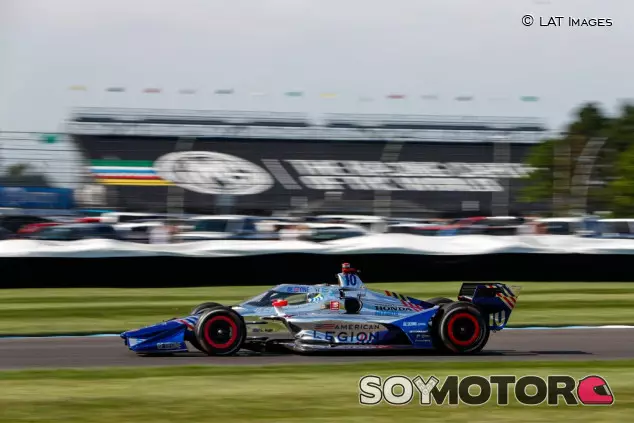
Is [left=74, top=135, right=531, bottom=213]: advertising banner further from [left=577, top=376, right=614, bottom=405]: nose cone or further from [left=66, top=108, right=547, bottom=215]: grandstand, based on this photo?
[left=577, top=376, right=614, bottom=405]: nose cone

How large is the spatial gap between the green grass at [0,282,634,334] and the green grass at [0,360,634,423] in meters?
4.60

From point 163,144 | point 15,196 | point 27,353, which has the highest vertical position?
point 163,144

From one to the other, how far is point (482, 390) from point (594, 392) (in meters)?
0.97

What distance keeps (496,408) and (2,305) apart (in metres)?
10.3

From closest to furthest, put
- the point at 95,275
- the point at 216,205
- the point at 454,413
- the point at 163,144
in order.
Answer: the point at 454,413 → the point at 95,275 → the point at 216,205 → the point at 163,144

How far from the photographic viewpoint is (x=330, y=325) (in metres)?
9.93

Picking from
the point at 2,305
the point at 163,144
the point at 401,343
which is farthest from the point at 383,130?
the point at 401,343

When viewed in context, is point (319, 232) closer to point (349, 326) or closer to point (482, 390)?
point (349, 326)

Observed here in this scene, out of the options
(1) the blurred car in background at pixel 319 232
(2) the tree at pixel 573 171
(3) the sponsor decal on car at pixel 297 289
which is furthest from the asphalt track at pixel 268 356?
(2) the tree at pixel 573 171

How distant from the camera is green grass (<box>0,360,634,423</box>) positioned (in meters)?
6.71

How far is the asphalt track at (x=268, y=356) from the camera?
31.2ft

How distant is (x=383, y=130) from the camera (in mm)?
40781

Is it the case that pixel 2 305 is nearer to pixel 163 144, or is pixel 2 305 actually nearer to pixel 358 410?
pixel 358 410

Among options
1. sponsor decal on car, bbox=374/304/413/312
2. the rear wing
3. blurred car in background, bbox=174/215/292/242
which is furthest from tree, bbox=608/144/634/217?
sponsor decal on car, bbox=374/304/413/312
